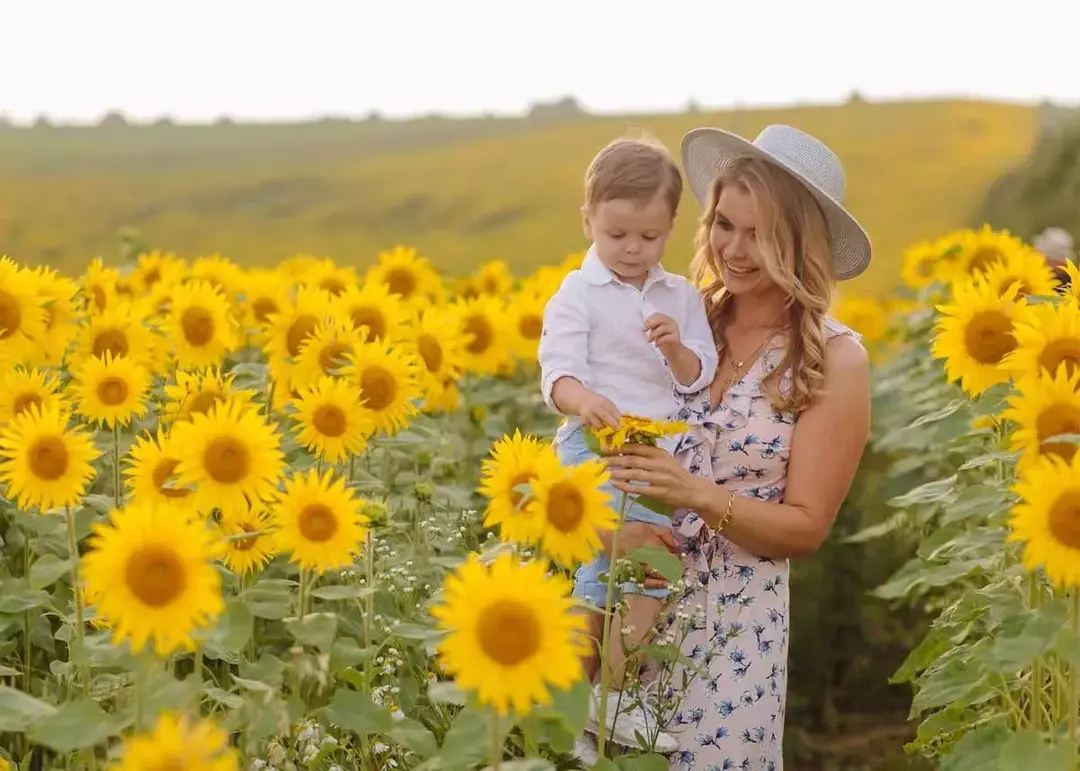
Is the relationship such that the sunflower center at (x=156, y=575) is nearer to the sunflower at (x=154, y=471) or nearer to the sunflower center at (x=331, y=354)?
the sunflower at (x=154, y=471)

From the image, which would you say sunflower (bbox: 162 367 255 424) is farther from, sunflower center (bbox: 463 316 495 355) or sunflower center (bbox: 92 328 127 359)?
sunflower center (bbox: 463 316 495 355)

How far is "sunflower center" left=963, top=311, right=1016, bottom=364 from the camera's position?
10.5ft

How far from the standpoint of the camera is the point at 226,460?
8.71 ft

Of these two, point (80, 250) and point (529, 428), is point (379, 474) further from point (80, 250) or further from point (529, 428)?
point (80, 250)

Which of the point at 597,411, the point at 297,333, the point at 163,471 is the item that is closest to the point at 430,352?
the point at 297,333

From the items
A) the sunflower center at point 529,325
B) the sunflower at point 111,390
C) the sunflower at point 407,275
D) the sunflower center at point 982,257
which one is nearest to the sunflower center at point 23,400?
the sunflower at point 111,390

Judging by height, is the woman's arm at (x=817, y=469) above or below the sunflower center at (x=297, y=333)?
below

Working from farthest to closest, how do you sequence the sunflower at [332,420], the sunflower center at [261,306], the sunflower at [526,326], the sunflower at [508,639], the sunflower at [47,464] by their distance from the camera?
the sunflower at [526,326]
the sunflower center at [261,306]
the sunflower at [332,420]
the sunflower at [47,464]
the sunflower at [508,639]

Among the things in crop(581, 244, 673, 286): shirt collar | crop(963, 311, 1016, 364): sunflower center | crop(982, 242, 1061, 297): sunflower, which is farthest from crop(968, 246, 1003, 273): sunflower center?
crop(963, 311, 1016, 364): sunflower center

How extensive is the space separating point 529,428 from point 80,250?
460 centimetres

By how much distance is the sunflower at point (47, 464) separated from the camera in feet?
9.02

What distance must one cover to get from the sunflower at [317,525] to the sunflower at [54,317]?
1449 millimetres

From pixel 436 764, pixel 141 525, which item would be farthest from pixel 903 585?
pixel 141 525

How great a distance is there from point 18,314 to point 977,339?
2.20 meters
